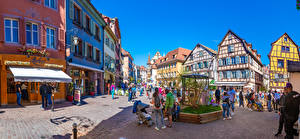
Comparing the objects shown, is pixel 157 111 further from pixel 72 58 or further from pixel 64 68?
pixel 72 58

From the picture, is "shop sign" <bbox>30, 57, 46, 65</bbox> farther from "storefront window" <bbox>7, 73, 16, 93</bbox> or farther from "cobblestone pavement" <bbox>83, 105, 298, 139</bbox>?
"cobblestone pavement" <bbox>83, 105, 298, 139</bbox>

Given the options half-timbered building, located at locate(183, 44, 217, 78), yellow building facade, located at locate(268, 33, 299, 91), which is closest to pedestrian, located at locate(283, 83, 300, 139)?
half-timbered building, located at locate(183, 44, 217, 78)

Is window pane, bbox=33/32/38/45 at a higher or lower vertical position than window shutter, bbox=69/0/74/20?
lower

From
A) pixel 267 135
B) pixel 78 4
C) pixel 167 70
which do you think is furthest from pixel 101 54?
pixel 167 70

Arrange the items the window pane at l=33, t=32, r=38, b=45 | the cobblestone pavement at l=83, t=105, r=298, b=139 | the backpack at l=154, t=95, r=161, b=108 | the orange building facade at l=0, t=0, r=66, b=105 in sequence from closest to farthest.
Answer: the cobblestone pavement at l=83, t=105, r=298, b=139 < the backpack at l=154, t=95, r=161, b=108 < the orange building facade at l=0, t=0, r=66, b=105 < the window pane at l=33, t=32, r=38, b=45

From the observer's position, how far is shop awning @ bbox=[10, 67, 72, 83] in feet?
30.4

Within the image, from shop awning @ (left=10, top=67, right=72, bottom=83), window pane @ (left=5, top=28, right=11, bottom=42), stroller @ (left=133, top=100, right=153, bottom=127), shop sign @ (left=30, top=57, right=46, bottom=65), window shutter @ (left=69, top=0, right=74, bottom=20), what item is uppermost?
window shutter @ (left=69, top=0, right=74, bottom=20)

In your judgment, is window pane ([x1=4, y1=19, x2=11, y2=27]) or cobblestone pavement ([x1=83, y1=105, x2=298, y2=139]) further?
window pane ([x1=4, y1=19, x2=11, y2=27])

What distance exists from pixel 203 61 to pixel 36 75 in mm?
33777

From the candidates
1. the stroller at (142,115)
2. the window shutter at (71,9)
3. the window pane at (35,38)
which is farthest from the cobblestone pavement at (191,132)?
the window shutter at (71,9)

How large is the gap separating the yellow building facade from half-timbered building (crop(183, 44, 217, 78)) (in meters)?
11.2

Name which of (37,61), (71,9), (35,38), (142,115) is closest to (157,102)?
(142,115)

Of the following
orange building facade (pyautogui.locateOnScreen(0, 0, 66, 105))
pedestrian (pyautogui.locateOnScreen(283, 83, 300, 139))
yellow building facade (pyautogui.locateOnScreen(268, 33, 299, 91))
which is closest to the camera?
pedestrian (pyautogui.locateOnScreen(283, 83, 300, 139))

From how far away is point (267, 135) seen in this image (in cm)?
624
